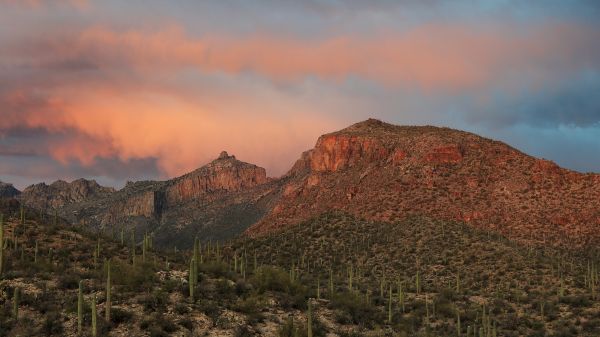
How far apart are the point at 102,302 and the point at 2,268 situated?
25.5ft

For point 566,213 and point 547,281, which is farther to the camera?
point 566,213

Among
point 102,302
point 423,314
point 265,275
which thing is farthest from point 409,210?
point 102,302

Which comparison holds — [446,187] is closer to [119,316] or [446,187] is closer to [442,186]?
[442,186]

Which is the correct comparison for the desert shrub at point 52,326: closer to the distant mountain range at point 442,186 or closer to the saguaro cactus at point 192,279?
the saguaro cactus at point 192,279

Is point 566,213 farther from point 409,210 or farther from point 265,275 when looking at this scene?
point 265,275

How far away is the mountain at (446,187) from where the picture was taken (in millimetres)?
74875

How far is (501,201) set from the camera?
80812mm

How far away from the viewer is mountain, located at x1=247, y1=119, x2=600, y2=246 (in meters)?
74.9

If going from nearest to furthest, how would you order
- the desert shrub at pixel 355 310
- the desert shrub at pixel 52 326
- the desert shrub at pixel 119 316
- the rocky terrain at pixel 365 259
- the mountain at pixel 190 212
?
the desert shrub at pixel 52 326, the desert shrub at pixel 119 316, the rocky terrain at pixel 365 259, the desert shrub at pixel 355 310, the mountain at pixel 190 212

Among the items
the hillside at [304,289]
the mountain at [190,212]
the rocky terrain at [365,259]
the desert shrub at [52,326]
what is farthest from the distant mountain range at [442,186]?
the desert shrub at [52,326]

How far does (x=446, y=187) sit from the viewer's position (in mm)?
87750

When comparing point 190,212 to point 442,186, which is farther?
point 190,212

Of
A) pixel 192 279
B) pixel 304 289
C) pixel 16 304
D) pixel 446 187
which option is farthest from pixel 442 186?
A: pixel 16 304

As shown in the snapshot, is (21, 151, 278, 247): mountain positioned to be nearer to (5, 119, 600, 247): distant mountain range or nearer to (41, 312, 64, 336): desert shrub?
(5, 119, 600, 247): distant mountain range
